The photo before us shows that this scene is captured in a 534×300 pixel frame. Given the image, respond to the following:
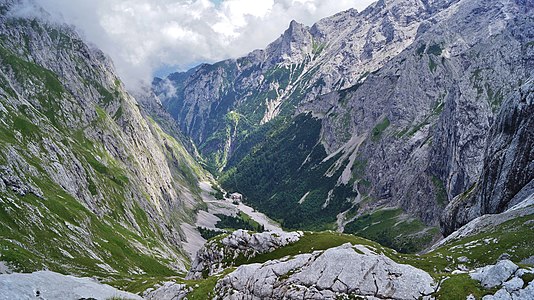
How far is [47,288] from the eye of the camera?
24500 millimetres

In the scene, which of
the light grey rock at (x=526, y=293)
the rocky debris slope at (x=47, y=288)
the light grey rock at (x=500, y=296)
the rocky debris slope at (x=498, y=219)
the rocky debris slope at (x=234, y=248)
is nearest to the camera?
the rocky debris slope at (x=47, y=288)

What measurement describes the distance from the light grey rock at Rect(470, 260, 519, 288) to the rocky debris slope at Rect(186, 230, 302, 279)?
4738cm

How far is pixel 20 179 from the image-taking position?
405ft

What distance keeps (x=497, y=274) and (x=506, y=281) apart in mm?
1040

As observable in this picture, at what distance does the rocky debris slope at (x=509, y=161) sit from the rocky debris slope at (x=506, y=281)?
52.9 metres

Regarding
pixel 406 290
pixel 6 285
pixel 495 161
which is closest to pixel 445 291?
pixel 406 290

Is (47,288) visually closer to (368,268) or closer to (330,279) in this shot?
(330,279)

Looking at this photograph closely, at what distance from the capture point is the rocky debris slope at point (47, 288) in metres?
21.9

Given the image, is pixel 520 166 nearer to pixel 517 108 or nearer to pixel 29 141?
pixel 517 108

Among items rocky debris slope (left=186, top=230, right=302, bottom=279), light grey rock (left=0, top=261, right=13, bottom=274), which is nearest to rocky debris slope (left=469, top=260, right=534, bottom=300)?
rocky debris slope (left=186, top=230, right=302, bottom=279)

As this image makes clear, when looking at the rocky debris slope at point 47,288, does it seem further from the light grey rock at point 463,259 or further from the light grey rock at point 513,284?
the light grey rock at point 463,259

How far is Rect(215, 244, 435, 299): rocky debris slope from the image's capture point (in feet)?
137

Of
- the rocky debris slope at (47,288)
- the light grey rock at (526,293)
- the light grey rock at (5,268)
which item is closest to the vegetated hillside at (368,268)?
the light grey rock at (526,293)

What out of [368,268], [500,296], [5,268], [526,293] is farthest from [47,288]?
[5,268]
